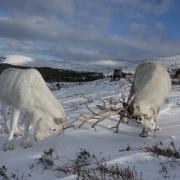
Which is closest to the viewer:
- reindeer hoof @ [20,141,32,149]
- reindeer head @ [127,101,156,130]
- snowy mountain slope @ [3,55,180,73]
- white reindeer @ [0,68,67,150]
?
reindeer head @ [127,101,156,130]

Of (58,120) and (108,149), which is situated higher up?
(58,120)

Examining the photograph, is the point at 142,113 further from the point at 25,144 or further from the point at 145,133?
the point at 25,144

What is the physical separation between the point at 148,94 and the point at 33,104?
7.63 feet

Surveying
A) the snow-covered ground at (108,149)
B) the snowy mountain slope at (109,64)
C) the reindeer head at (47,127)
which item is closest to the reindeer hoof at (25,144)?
the snow-covered ground at (108,149)

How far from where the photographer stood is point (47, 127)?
887 cm

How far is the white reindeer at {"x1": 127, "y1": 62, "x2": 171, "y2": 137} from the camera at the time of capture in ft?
29.0

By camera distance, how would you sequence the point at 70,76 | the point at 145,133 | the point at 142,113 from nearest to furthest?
the point at 142,113 < the point at 145,133 < the point at 70,76

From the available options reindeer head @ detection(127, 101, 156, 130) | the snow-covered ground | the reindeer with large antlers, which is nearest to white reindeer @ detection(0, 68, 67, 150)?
the snow-covered ground

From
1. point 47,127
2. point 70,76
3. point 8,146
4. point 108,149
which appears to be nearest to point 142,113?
point 108,149

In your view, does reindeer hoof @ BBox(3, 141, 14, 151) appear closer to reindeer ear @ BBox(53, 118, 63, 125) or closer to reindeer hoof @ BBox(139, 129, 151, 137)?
reindeer ear @ BBox(53, 118, 63, 125)

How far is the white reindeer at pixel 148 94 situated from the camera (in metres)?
8.85

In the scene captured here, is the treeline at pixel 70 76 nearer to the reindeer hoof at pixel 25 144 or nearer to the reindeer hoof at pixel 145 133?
the reindeer hoof at pixel 25 144

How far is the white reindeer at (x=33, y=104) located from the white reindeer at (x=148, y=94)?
1443 millimetres

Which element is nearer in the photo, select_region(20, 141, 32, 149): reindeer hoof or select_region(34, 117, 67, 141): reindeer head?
select_region(34, 117, 67, 141): reindeer head
